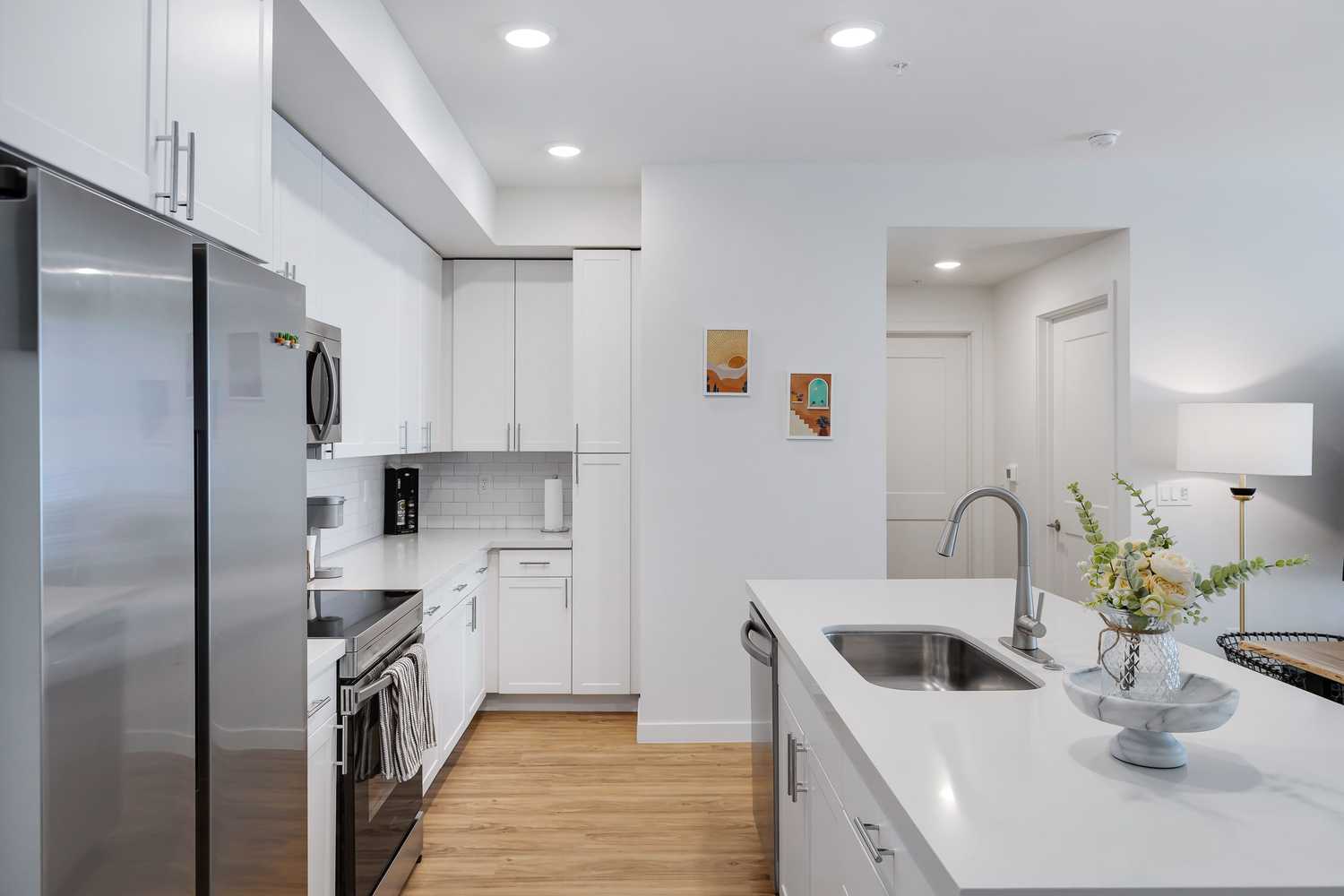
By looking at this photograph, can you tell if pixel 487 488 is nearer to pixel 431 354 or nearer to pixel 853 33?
pixel 431 354

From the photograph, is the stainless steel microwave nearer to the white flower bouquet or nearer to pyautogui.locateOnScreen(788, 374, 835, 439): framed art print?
pyautogui.locateOnScreen(788, 374, 835, 439): framed art print

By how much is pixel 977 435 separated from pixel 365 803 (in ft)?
14.2

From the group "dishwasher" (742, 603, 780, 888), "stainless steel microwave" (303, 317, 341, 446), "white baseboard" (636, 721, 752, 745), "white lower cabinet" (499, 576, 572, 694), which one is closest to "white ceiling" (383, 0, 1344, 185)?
"stainless steel microwave" (303, 317, 341, 446)

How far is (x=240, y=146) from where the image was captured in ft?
4.91

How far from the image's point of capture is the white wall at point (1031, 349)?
3.72 metres

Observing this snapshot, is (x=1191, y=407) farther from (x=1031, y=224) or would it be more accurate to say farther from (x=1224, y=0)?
(x=1224, y=0)

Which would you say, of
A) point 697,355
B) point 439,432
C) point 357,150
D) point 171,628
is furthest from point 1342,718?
point 439,432

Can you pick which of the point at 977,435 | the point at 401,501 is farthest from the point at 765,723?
the point at 977,435

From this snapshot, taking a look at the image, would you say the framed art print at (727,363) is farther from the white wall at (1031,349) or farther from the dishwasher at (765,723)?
the white wall at (1031,349)

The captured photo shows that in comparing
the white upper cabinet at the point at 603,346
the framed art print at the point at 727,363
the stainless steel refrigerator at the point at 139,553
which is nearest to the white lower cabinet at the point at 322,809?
the stainless steel refrigerator at the point at 139,553

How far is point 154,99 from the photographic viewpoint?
1.24 meters

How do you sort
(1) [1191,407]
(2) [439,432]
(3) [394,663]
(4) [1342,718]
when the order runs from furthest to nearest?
(2) [439,432] < (1) [1191,407] < (3) [394,663] < (4) [1342,718]

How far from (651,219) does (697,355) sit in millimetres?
653

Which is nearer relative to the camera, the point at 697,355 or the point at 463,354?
the point at 697,355
